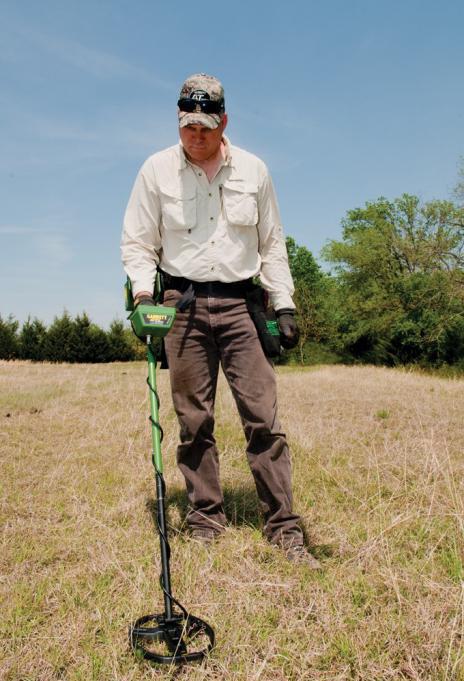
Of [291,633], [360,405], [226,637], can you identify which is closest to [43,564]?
[226,637]

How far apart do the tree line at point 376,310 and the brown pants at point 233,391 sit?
2622 cm

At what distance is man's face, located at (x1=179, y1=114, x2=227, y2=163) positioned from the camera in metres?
3.21

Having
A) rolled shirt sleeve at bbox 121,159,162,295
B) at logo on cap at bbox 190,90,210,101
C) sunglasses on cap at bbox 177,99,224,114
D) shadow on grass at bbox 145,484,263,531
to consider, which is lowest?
shadow on grass at bbox 145,484,263,531

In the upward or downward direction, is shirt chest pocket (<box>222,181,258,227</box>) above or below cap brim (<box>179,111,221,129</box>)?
below

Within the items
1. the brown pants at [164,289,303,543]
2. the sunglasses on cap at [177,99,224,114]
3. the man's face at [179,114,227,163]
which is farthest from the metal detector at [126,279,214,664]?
the sunglasses on cap at [177,99,224,114]

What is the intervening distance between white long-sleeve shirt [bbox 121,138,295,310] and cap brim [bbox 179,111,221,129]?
218mm

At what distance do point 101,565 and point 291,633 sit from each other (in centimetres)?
108

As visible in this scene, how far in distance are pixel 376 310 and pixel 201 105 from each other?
33044 millimetres

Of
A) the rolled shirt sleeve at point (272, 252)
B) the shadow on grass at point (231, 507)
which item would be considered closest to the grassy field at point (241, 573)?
the shadow on grass at point (231, 507)

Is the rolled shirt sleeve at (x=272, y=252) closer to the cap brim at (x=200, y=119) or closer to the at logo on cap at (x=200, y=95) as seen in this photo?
the cap brim at (x=200, y=119)

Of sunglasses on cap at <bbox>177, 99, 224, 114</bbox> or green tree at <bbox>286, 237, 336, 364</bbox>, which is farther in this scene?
green tree at <bbox>286, 237, 336, 364</bbox>

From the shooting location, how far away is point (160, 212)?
344cm

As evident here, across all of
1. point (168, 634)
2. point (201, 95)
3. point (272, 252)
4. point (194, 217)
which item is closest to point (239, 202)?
point (194, 217)

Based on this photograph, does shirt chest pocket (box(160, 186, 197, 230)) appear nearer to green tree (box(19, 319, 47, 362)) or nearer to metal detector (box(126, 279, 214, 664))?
metal detector (box(126, 279, 214, 664))
